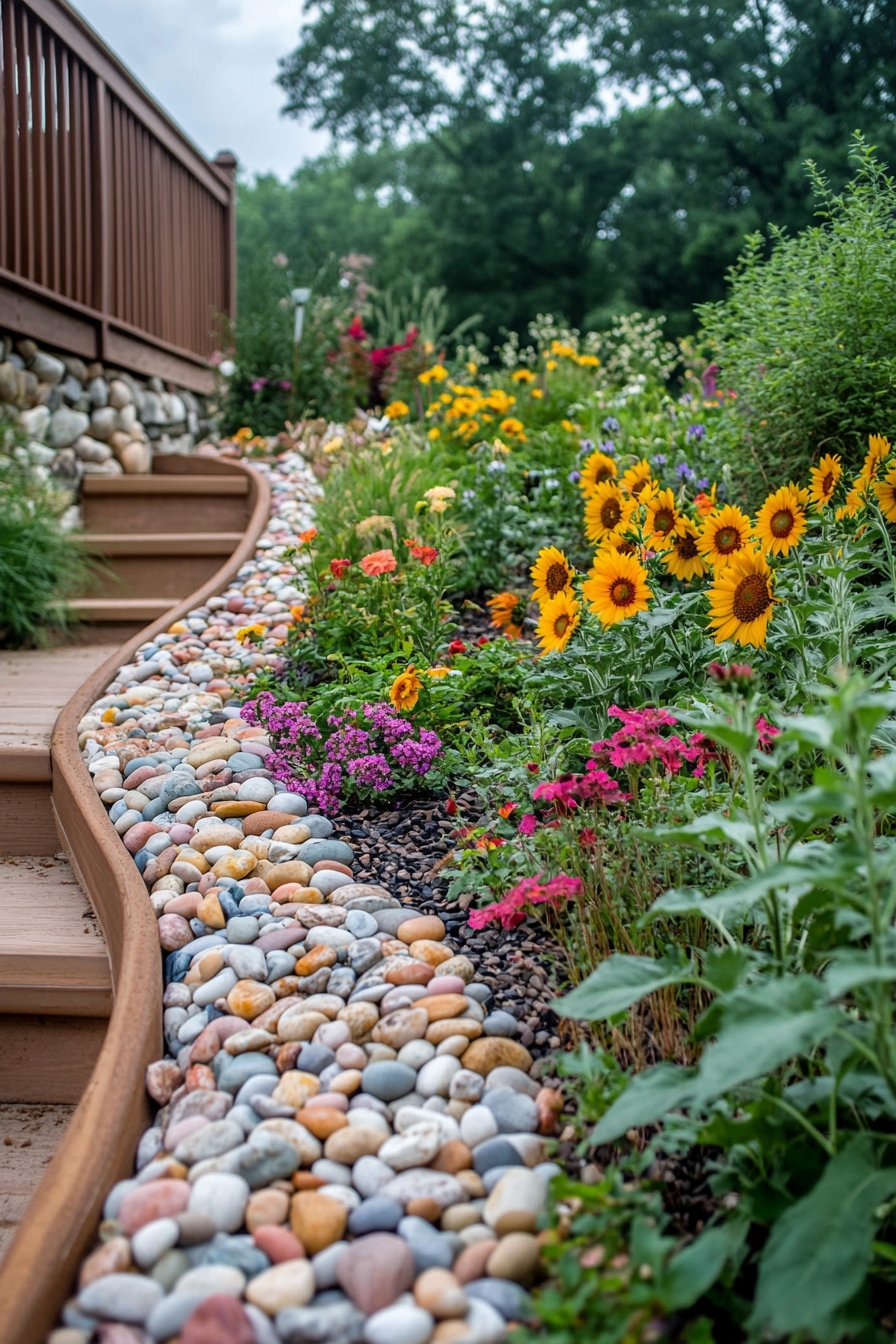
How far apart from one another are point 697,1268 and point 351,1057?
612 millimetres

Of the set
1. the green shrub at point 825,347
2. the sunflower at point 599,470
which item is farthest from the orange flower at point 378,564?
the green shrub at point 825,347

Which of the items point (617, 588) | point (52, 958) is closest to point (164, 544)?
point (52, 958)

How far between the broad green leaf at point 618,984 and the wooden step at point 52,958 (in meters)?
0.97

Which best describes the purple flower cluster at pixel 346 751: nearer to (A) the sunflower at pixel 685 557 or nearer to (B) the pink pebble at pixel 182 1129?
(A) the sunflower at pixel 685 557

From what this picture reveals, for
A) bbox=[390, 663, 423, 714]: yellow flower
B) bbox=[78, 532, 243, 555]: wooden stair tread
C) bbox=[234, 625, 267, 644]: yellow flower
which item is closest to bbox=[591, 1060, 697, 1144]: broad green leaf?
bbox=[390, 663, 423, 714]: yellow flower

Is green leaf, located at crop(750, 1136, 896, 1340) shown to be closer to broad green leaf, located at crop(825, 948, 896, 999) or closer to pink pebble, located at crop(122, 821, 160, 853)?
broad green leaf, located at crop(825, 948, 896, 999)

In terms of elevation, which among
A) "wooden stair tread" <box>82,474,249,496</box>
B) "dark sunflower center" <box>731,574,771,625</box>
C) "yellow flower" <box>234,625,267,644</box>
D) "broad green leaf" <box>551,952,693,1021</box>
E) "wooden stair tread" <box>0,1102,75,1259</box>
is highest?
"wooden stair tread" <box>82,474,249,496</box>

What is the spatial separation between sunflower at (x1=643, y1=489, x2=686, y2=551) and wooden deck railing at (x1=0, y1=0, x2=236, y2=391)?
3065 mm

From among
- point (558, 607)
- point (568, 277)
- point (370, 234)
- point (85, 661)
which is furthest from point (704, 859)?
point (370, 234)

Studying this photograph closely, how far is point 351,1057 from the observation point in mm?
1464

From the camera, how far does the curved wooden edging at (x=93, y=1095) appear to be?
1098mm

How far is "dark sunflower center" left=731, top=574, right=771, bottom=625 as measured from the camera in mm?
1795

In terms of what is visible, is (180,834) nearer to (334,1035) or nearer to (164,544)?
(334,1035)

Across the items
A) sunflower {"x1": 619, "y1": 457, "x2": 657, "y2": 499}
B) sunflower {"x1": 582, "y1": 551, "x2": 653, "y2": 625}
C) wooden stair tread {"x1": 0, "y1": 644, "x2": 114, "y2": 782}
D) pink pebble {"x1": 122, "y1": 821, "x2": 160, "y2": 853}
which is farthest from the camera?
wooden stair tread {"x1": 0, "y1": 644, "x2": 114, "y2": 782}
